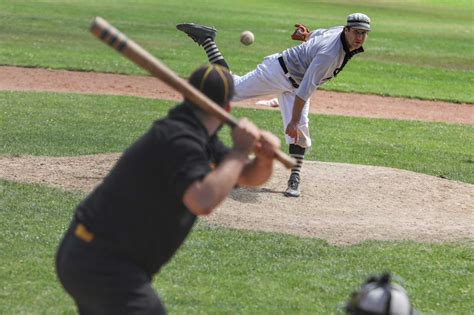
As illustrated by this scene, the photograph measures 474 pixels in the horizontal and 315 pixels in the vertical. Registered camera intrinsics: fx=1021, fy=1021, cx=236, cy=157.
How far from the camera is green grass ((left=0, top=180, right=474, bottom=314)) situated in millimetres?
7793

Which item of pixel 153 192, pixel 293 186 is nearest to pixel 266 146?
pixel 153 192

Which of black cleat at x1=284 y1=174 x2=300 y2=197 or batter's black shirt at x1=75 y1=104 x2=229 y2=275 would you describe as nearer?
batter's black shirt at x1=75 y1=104 x2=229 y2=275

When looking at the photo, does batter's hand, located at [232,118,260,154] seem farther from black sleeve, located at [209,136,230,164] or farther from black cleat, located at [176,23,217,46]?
black cleat, located at [176,23,217,46]

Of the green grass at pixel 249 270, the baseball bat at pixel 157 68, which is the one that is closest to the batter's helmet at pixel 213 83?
the baseball bat at pixel 157 68

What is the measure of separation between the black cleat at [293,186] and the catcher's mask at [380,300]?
22.7 ft

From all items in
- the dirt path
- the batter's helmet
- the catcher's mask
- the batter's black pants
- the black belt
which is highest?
the batter's helmet

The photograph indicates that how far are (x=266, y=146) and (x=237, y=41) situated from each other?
Answer: 24630mm

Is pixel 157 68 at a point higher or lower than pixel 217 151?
higher

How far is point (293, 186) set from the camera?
12.0 m

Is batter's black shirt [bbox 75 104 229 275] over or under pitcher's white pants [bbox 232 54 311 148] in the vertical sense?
over

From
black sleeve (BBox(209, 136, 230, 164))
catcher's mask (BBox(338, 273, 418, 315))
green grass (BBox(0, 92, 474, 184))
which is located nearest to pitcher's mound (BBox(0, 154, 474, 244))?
green grass (BBox(0, 92, 474, 184))

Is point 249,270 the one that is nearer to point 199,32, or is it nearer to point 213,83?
point 213,83

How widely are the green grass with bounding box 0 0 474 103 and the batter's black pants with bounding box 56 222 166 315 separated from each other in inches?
674

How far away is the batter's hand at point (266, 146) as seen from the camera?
5.17 metres
